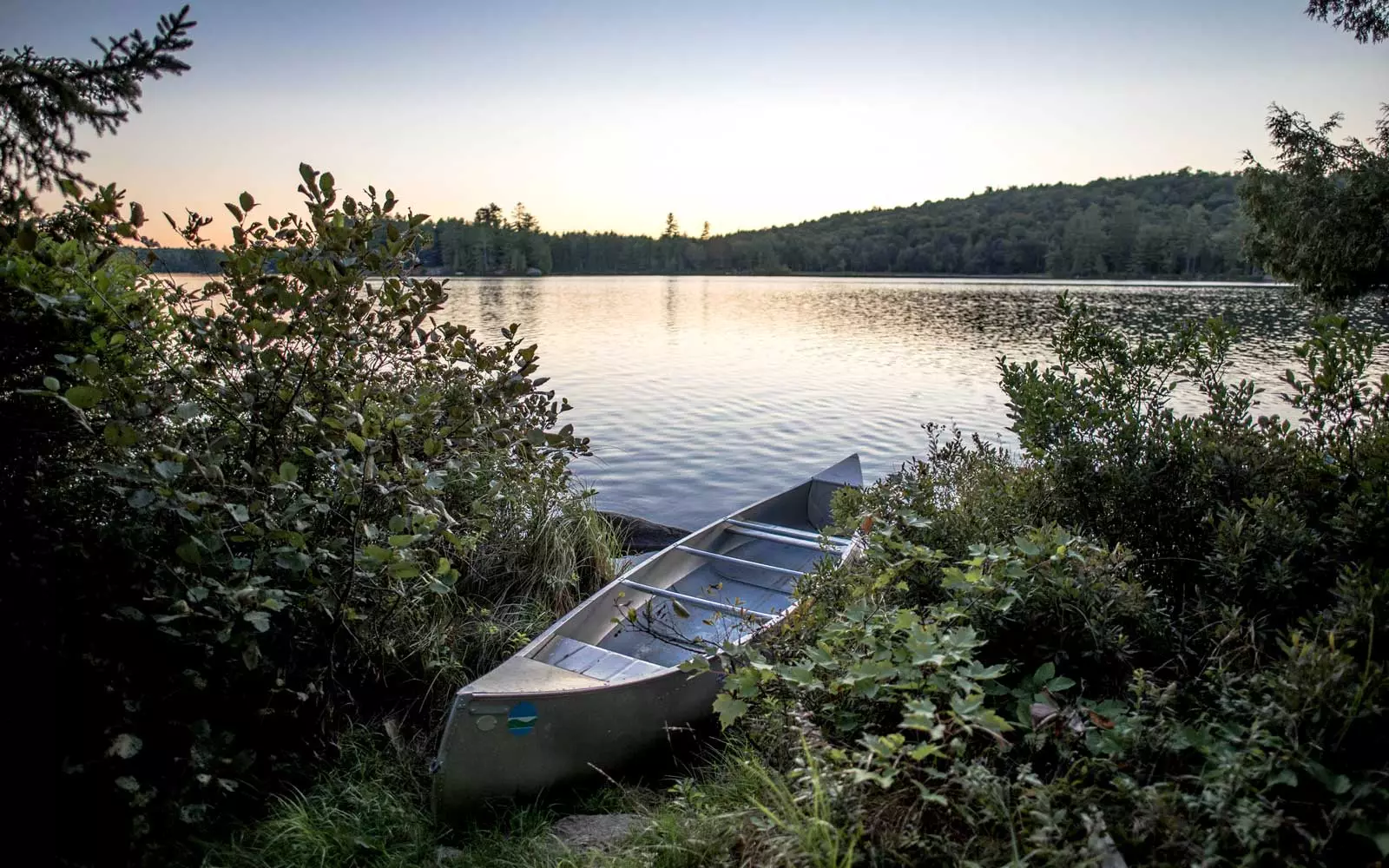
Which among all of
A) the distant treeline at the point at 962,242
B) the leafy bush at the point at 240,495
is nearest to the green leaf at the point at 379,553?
the leafy bush at the point at 240,495

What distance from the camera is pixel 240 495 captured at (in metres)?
4.05

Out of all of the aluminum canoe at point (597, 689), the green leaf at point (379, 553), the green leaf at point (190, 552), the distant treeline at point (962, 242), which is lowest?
the aluminum canoe at point (597, 689)

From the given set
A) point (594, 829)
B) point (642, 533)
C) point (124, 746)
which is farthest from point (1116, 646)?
point (642, 533)

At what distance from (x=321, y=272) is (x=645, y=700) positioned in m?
2.89

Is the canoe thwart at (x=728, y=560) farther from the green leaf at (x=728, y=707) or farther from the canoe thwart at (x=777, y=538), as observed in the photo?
the green leaf at (x=728, y=707)

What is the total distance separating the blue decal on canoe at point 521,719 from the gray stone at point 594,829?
0.50 metres

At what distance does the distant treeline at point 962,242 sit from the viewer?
8806cm

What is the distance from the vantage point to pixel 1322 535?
116 inches

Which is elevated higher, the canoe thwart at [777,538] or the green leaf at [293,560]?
the green leaf at [293,560]

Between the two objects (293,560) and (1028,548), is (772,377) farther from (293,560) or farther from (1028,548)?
(1028,548)

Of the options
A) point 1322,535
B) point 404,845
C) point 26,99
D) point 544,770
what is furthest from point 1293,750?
point 26,99

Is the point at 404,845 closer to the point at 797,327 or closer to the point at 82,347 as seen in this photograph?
the point at 82,347

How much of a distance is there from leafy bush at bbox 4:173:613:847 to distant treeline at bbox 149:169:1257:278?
244ft

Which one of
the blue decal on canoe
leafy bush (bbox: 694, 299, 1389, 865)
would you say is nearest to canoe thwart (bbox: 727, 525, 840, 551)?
leafy bush (bbox: 694, 299, 1389, 865)
